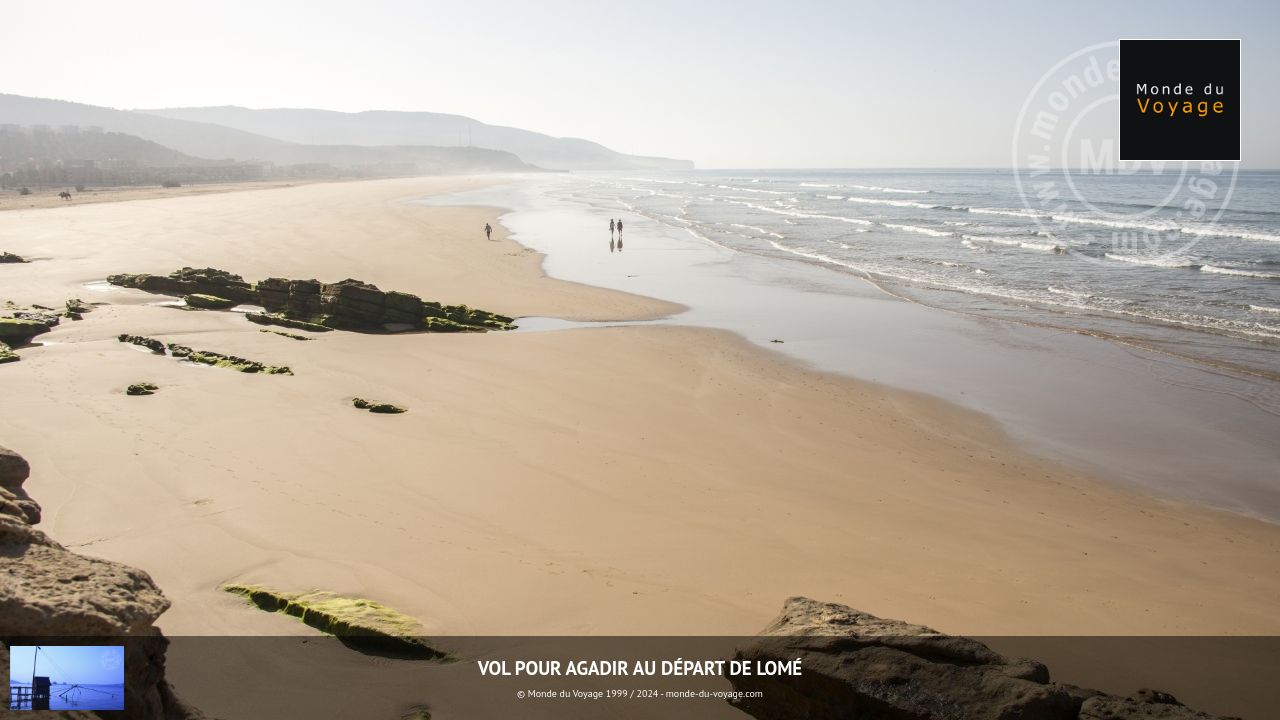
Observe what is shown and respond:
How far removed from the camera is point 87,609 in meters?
3.08

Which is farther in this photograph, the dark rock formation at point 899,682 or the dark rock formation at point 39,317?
the dark rock formation at point 39,317

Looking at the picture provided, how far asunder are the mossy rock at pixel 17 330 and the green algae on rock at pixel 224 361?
2651 mm

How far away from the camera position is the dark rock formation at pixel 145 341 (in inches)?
514

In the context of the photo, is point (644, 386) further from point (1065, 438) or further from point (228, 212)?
point (228, 212)

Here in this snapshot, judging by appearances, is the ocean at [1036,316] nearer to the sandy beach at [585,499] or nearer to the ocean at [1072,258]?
the ocean at [1072,258]

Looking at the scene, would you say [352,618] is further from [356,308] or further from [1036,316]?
[1036,316]

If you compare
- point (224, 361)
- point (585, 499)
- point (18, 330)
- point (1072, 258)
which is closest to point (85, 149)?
point (18, 330)

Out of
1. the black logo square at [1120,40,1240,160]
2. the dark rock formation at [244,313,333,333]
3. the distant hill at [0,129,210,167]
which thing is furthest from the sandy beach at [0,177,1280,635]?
the distant hill at [0,129,210,167]

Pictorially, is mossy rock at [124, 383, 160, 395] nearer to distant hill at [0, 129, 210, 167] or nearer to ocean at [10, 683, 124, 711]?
ocean at [10, 683, 124, 711]

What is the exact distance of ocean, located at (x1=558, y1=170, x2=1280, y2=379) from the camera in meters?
18.0

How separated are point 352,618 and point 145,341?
11.1m

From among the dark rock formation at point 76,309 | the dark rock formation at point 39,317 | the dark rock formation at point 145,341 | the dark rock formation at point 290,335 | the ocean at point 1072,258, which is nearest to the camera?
the dark rock formation at point 145,341

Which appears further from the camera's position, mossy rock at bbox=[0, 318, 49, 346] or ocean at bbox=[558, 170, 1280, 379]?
ocean at bbox=[558, 170, 1280, 379]

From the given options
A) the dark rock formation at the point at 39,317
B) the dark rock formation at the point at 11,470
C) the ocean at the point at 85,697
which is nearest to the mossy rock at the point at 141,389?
the dark rock formation at the point at 11,470
